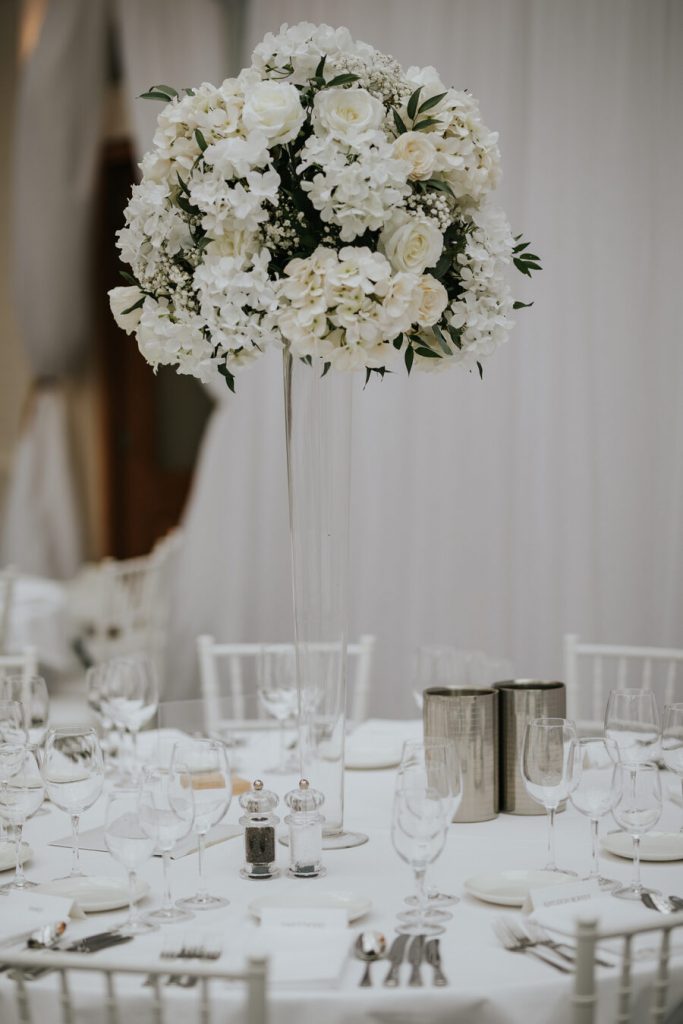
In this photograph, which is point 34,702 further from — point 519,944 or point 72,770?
point 519,944

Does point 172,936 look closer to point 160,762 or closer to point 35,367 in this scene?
point 160,762

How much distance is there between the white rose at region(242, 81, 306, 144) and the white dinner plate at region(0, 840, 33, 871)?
111 centimetres

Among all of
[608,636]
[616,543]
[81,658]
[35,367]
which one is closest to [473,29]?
[616,543]

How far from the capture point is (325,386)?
72.5 inches

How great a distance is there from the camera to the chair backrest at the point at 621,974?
108 cm

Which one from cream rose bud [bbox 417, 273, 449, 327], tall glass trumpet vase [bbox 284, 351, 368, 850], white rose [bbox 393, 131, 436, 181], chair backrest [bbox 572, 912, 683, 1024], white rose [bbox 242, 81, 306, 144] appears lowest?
chair backrest [bbox 572, 912, 683, 1024]

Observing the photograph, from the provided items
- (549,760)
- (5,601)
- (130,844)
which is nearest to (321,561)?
(549,760)

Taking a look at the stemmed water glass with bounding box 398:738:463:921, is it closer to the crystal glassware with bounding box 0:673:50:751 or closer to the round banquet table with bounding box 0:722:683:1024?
the round banquet table with bounding box 0:722:683:1024

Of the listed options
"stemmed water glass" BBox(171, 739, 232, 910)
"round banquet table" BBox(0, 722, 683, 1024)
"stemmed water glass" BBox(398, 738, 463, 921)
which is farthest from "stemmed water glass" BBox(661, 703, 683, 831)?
"stemmed water glass" BBox(171, 739, 232, 910)

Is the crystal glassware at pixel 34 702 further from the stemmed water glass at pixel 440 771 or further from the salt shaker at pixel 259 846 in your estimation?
the stemmed water glass at pixel 440 771

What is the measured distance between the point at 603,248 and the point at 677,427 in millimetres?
684

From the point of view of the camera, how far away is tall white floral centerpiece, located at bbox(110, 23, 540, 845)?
1.60 m

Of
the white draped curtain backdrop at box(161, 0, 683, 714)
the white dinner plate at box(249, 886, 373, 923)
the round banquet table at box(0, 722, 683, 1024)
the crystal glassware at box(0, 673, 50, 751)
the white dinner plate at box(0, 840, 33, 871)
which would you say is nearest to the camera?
the round banquet table at box(0, 722, 683, 1024)

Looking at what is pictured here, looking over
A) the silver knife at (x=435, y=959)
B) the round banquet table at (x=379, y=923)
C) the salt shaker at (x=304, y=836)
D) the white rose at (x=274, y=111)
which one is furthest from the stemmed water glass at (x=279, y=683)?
the white rose at (x=274, y=111)
